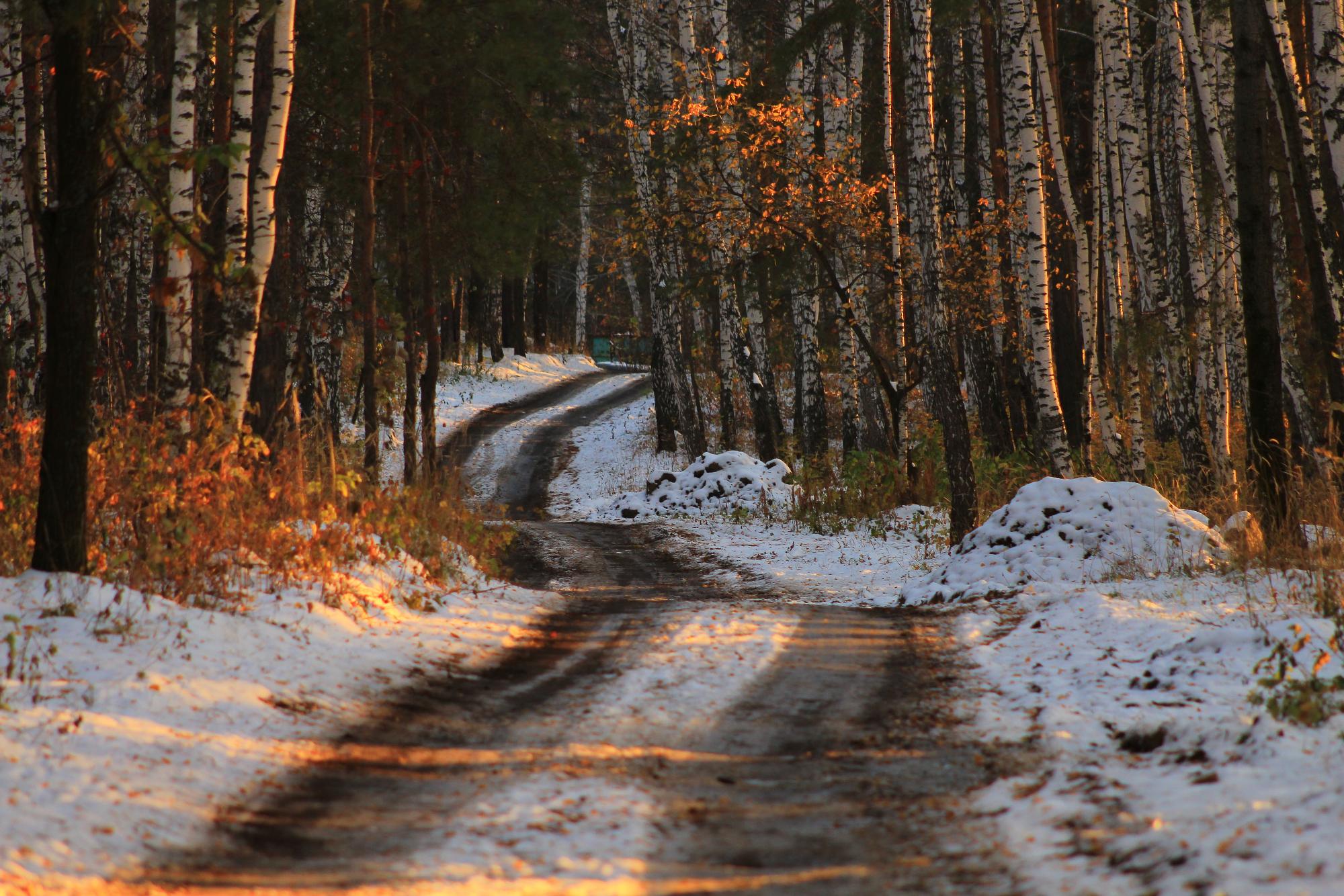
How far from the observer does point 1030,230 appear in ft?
39.9

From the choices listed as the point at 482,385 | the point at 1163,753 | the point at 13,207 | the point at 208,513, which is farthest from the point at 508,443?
the point at 1163,753

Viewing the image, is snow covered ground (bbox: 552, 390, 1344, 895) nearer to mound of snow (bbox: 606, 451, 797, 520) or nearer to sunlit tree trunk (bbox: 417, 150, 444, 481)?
mound of snow (bbox: 606, 451, 797, 520)

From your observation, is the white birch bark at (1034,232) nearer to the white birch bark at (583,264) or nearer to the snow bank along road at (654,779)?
the snow bank along road at (654,779)

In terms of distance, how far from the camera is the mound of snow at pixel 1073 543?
8789 millimetres

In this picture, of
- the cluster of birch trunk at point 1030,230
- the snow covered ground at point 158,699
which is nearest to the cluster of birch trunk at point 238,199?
the snow covered ground at point 158,699

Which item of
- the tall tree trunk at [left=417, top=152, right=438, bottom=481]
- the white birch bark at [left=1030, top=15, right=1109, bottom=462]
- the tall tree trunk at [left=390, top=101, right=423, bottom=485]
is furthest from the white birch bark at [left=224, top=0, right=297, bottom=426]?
the white birch bark at [left=1030, top=15, right=1109, bottom=462]

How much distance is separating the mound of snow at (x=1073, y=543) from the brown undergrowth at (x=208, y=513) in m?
4.69

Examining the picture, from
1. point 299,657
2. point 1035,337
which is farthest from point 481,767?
point 1035,337

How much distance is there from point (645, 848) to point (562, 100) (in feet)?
54.9

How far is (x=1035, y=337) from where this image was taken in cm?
1223

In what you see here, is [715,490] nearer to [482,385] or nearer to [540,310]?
[482,385]

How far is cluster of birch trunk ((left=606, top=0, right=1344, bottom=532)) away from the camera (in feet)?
35.7

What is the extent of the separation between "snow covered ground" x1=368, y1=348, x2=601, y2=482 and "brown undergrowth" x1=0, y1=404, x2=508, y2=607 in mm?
13598

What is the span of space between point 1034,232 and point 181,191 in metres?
9.05
